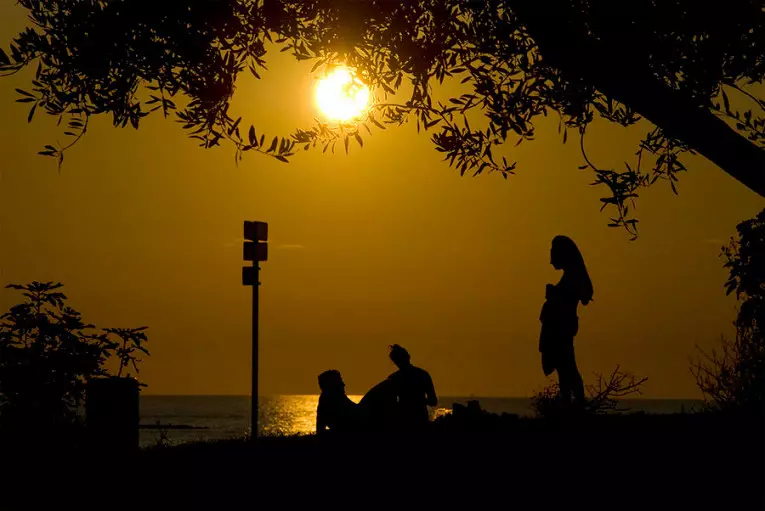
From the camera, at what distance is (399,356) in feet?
50.2

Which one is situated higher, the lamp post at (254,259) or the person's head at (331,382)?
the lamp post at (254,259)

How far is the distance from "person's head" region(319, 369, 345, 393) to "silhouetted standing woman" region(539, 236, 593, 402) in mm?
2946

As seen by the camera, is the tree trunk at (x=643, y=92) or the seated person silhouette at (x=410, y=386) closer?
the tree trunk at (x=643, y=92)

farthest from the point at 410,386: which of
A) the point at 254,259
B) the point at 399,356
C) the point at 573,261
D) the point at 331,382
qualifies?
the point at 254,259

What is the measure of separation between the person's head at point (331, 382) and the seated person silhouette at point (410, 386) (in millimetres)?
771

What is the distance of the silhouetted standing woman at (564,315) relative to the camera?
14.7m

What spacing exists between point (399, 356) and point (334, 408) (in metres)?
1.39

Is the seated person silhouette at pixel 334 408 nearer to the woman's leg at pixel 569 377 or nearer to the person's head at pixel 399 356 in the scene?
the person's head at pixel 399 356

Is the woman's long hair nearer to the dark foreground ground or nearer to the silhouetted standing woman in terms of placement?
the silhouetted standing woman

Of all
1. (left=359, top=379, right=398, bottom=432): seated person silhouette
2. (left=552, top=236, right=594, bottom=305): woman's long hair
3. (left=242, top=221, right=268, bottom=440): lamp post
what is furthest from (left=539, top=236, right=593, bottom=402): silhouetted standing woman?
(left=242, top=221, right=268, bottom=440): lamp post

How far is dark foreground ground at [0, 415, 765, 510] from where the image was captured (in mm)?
10102

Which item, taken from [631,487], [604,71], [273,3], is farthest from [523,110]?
[631,487]

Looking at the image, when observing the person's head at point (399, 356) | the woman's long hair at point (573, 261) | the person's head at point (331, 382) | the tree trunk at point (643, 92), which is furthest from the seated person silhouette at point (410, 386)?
the tree trunk at point (643, 92)

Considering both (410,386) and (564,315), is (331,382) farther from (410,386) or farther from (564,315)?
(564,315)
